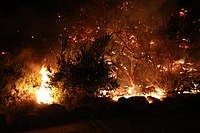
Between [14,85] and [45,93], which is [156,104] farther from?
[14,85]

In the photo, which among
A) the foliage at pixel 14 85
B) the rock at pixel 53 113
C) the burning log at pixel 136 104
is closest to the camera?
the rock at pixel 53 113

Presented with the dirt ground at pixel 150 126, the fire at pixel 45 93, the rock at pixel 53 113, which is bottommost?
the dirt ground at pixel 150 126

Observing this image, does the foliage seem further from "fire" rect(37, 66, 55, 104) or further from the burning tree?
the burning tree

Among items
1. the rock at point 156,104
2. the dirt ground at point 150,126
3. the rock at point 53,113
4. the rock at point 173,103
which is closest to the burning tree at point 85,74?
the rock at point 53,113

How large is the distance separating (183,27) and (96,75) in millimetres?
5401

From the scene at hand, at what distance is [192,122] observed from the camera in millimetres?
10148

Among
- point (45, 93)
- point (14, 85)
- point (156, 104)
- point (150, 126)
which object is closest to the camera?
point (150, 126)

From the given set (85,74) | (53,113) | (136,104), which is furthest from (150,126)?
(85,74)

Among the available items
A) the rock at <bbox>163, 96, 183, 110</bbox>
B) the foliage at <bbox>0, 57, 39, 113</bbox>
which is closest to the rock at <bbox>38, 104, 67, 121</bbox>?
the foliage at <bbox>0, 57, 39, 113</bbox>

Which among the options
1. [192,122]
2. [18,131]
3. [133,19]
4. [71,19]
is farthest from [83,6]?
[192,122]

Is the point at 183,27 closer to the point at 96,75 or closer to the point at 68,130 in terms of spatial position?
the point at 96,75

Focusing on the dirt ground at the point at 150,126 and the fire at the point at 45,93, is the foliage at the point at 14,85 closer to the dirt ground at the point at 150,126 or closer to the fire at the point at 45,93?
the fire at the point at 45,93

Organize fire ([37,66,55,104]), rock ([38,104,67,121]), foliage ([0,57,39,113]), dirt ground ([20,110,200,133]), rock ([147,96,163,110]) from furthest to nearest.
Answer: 1. fire ([37,66,55,104])
2. rock ([147,96,163,110])
3. foliage ([0,57,39,113])
4. rock ([38,104,67,121])
5. dirt ground ([20,110,200,133])

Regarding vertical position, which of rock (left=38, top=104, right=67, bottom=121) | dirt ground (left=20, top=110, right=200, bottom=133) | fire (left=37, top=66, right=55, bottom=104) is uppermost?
fire (left=37, top=66, right=55, bottom=104)
